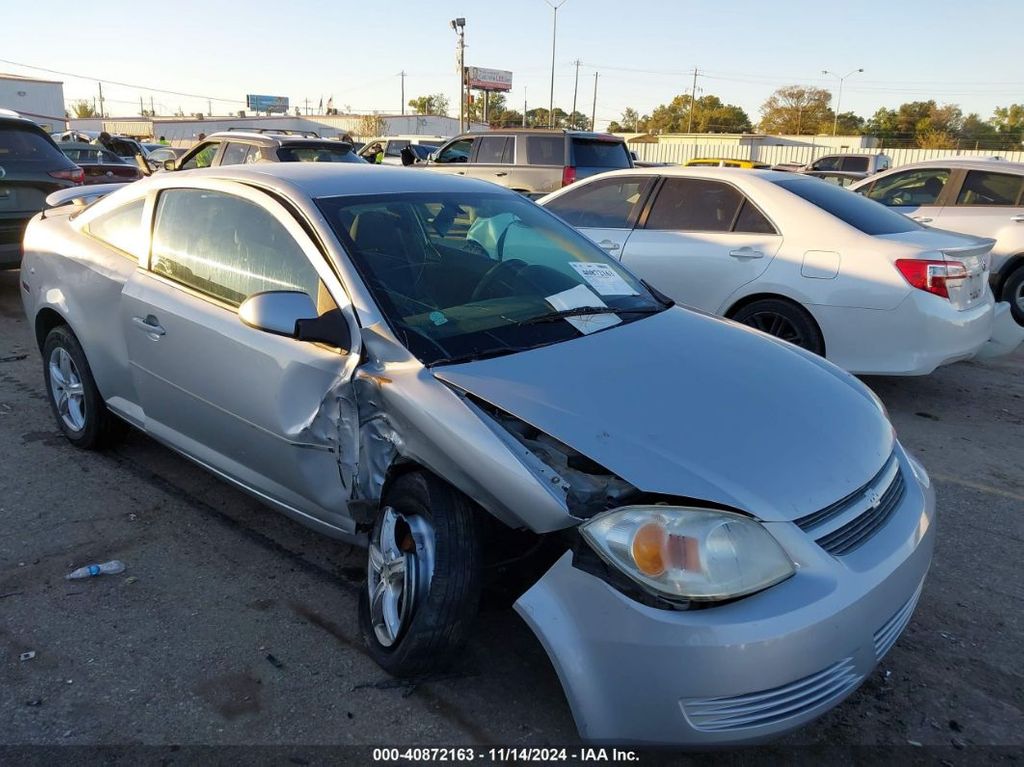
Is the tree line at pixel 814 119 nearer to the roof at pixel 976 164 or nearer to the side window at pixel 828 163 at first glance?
the side window at pixel 828 163

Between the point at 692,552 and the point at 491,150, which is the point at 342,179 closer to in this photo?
the point at 692,552

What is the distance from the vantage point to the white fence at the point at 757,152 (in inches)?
1602

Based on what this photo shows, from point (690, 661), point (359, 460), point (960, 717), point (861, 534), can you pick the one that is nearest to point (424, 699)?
point (359, 460)

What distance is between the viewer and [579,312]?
3.12m

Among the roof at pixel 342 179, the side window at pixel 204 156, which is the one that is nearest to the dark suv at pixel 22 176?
the side window at pixel 204 156

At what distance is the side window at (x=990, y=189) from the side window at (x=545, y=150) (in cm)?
623

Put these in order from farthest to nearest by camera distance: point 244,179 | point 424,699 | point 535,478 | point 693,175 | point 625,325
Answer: point 693,175 → point 244,179 → point 625,325 → point 424,699 → point 535,478

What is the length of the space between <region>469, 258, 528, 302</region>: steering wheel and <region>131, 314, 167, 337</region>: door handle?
1.46 m

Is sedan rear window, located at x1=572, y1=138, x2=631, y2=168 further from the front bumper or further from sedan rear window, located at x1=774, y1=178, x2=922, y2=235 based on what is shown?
the front bumper

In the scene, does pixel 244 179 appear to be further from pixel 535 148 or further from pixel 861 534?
pixel 535 148

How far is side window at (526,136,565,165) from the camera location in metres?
13.1

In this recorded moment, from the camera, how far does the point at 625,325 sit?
3.14m

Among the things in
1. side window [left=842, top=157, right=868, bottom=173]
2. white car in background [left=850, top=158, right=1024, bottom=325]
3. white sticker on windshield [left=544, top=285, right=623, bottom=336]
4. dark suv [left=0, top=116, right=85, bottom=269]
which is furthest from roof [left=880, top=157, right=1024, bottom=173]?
side window [left=842, top=157, right=868, bottom=173]

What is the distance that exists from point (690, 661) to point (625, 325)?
4.95ft
